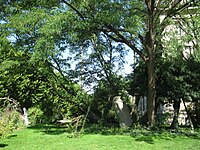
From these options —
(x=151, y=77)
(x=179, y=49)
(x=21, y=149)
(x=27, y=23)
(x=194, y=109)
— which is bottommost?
(x=21, y=149)

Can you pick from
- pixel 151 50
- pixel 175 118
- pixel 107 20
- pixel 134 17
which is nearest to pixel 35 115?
pixel 175 118

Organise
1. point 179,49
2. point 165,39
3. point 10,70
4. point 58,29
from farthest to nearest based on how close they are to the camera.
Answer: point 10,70 < point 165,39 < point 179,49 < point 58,29

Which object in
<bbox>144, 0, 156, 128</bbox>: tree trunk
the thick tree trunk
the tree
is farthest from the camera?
the thick tree trunk

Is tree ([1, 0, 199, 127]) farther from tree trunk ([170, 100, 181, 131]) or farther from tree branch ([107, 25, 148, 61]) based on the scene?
tree trunk ([170, 100, 181, 131])

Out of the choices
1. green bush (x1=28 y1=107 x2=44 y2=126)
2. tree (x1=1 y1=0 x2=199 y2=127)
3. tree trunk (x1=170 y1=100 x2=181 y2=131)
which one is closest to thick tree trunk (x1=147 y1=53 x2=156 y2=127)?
tree (x1=1 y1=0 x2=199 y2=127)

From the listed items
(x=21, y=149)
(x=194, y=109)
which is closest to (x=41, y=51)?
(x=21, y=149)

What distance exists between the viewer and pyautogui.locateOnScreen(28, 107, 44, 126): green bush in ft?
64.3

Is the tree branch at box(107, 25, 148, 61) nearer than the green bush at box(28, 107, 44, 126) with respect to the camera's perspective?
Yes

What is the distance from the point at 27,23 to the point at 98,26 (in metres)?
3.63

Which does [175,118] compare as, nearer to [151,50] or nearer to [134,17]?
[151,50]

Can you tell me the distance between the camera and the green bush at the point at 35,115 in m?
19.6

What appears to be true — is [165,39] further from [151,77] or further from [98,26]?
[98,26]

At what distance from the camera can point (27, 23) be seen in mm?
13258

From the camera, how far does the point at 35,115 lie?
19.8 meters
